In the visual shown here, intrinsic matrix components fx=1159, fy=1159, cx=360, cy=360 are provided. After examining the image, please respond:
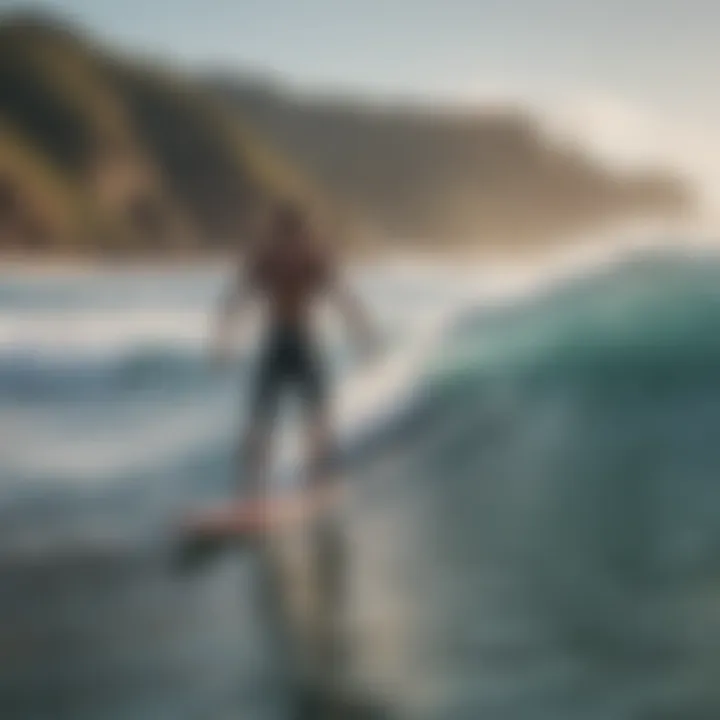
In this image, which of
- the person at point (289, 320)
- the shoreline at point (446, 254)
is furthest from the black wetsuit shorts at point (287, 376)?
the shoreline at point (446, 254)

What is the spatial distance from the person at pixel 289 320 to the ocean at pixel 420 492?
0.07 feet

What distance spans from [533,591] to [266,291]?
1.48 ft

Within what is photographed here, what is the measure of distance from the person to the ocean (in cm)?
2

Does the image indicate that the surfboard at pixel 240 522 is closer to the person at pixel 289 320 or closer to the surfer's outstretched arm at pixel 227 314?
the person at pixel 289 320

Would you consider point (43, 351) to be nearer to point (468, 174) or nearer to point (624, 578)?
point (468, 174)

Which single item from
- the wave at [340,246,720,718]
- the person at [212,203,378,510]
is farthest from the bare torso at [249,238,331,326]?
the wave at [340,246,720,718]

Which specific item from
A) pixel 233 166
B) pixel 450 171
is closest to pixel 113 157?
pixel 233 166

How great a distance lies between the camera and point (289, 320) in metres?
1.33

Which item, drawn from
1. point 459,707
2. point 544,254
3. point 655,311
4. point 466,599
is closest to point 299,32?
point 544,254

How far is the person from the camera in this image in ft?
4.32

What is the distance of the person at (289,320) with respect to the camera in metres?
1.32

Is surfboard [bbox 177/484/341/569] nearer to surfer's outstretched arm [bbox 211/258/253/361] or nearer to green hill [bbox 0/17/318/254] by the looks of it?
surfer's outstretched arm [bbox 211/258/253/361]

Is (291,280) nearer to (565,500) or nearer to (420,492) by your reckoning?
(420,492)

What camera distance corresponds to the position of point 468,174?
54.1 inches
